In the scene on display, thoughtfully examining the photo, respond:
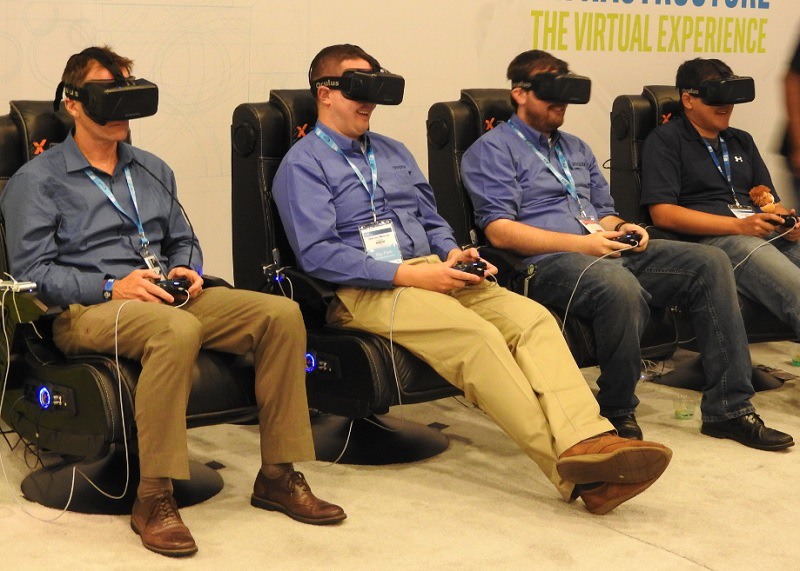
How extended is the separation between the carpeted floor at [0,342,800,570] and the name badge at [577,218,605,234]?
0.79 metres

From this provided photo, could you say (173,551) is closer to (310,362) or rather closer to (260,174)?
(310,362)

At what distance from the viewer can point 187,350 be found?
125 inches

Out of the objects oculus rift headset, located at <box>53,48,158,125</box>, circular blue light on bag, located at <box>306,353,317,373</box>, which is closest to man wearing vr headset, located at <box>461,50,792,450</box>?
circular blue light on bag, located at <box>306,353,317,373</box>

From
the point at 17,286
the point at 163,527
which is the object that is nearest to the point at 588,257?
the point at 163,527

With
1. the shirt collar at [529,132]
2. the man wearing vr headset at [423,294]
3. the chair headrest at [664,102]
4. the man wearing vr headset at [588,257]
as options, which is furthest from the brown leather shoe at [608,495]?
the chair headrest at [664,102]

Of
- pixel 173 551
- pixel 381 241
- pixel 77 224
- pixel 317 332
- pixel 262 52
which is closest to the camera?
pixel 173 551

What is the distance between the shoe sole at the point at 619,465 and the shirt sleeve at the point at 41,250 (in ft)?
4.60

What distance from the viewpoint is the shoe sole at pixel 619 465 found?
3.28 metres

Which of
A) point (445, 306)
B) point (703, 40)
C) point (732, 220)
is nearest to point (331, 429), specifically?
point (445, 306)

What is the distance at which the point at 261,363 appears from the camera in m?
3.40

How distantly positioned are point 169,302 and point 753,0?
13.6ft

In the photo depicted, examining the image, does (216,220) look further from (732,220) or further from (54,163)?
(732,220)

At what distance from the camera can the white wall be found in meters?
4.24

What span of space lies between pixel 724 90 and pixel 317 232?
1.92 metres
